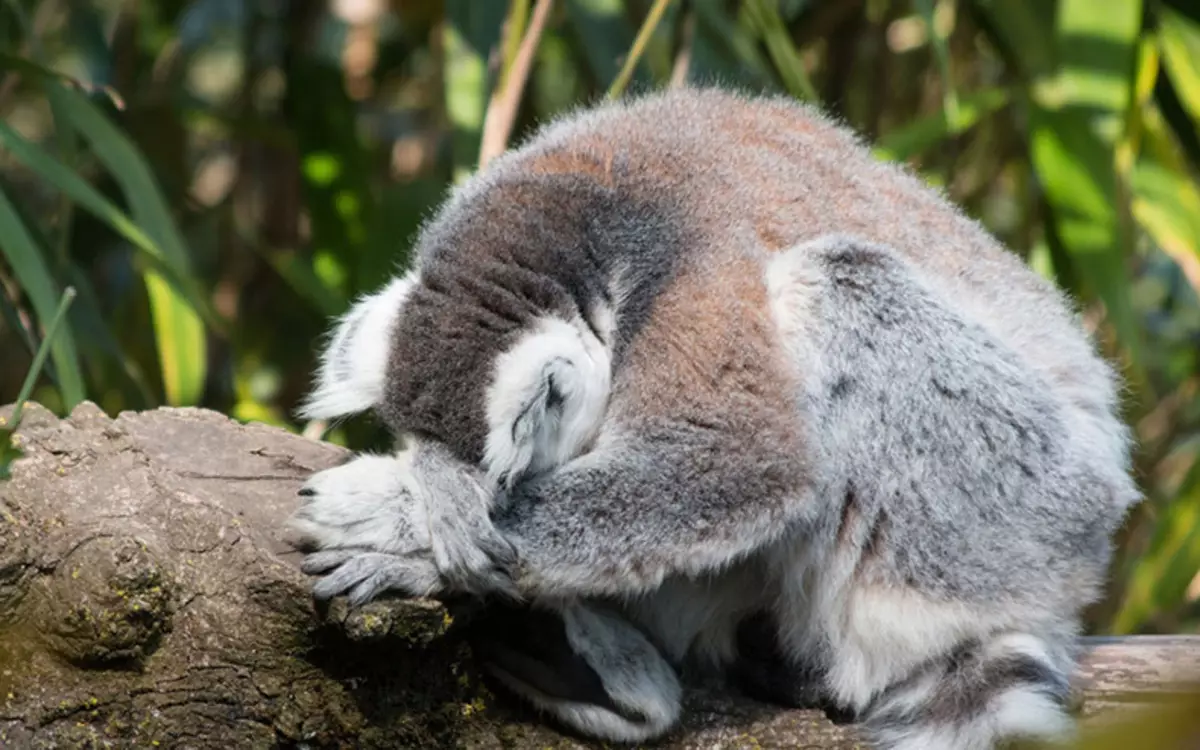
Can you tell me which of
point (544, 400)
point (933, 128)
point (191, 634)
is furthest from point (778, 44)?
point (191, 634)

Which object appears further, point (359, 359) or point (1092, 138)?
point (1092, 138)

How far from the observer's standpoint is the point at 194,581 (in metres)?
2.72

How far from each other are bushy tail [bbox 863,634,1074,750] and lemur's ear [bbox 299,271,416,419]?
144 cm

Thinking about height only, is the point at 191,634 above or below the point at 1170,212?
below

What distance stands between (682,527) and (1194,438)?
15.9 feet

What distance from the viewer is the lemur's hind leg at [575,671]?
2910 mm

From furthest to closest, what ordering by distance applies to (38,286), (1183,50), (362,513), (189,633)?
(1183,50) → (38,286) → (362,513) → (189,633)

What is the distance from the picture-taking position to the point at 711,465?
3021mm

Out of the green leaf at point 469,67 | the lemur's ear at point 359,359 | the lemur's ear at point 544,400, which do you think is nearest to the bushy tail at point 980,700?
the lemur's ear at point 544,400

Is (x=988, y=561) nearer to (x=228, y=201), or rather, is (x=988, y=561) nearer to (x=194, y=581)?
(x=194, y=581)

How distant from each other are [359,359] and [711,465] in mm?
893

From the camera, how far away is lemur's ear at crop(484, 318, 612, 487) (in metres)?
2.94

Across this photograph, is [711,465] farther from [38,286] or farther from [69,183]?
[69,183]

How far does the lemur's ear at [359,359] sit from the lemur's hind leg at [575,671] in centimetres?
63
